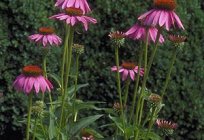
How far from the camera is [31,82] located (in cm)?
205

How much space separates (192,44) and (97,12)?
0.61 meters

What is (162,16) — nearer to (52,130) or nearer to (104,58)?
(52,130)

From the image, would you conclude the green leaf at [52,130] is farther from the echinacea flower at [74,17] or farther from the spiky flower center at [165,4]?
the spiky flower center at [165,4]

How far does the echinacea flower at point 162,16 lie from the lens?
197 centimetres

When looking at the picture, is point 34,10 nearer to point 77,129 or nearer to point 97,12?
point 97,12

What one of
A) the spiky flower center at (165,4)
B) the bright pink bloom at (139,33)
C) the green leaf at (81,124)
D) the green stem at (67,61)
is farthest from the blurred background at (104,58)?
the spiky flower center at (165,4)

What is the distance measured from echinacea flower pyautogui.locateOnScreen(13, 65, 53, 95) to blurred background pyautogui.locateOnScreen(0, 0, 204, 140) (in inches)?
45.2

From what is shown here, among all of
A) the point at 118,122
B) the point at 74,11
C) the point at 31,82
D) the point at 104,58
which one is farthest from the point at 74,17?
the point at 104,58

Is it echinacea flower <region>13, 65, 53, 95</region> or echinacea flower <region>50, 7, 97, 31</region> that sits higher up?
echinacea flower <region>50, 7, 97, 31</region>

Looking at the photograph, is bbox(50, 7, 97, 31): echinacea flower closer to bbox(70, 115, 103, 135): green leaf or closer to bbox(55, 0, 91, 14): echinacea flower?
bbox(55, 0, 91, 14): echinacea flower

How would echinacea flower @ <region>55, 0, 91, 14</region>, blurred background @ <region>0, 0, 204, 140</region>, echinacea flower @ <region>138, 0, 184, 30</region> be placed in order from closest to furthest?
echinacea flower @ <region>138, 0, 184, 30</region>, echinacea flower @ <region>55, 0, 91, 14</region>, blurred background @ <region>0, 0, 204, 140</region>

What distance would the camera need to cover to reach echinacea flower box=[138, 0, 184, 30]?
1.97 m

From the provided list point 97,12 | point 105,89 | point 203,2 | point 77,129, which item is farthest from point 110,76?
point 77,129

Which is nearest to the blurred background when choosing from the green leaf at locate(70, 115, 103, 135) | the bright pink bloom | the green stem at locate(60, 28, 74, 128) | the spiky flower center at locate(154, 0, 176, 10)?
the green leaf at locate(70, 115, 103, 135)
